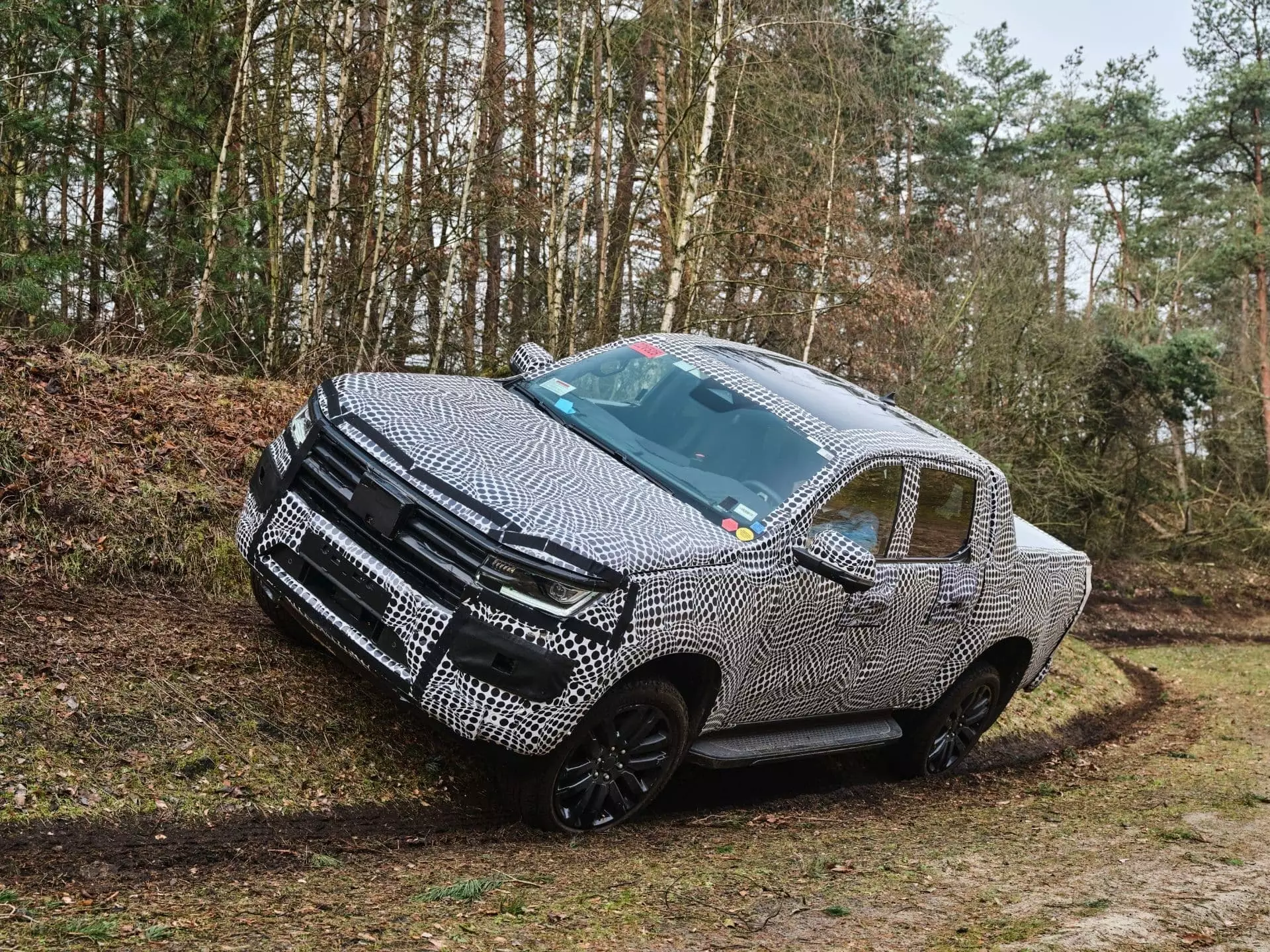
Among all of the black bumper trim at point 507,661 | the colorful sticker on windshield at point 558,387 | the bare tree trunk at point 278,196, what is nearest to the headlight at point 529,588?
the black bumper trim at point 507,661

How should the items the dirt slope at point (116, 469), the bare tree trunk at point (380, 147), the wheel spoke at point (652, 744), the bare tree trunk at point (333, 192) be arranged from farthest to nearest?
the bare tree trunk at point (380, 147) < the bare tree trunk at point (333, 192) < the dirt slope at point (116, 469) < the wheel spoke at point (652, 744)

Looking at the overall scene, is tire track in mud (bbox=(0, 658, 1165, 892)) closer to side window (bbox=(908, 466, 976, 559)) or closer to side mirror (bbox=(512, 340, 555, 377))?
side window (bbox=(908, 466, 976, 559))

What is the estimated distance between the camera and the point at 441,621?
454 centimetres

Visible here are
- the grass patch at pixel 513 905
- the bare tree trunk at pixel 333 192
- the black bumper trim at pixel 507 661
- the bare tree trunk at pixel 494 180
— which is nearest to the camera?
the grass patch at pixel 513 905

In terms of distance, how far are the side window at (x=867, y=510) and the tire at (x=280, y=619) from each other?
268cm

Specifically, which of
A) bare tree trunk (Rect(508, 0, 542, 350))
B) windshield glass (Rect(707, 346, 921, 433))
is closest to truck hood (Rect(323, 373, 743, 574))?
windshield glass (Rect(707, 346, 921, 433))

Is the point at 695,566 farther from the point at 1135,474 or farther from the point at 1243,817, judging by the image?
the point at 1135,474

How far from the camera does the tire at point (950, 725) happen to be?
712 centimetres

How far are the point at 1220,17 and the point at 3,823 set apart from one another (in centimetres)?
3827

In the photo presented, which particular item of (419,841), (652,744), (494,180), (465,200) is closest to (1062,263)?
(494,180)

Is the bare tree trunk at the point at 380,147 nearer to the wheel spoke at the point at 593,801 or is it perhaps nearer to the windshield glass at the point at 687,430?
the windshield glass at the point at 687,430

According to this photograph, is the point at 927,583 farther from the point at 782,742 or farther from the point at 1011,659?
the point at 1011,659

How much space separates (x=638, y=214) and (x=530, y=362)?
1364 centimetres

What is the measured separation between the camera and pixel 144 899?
12.3 ft
